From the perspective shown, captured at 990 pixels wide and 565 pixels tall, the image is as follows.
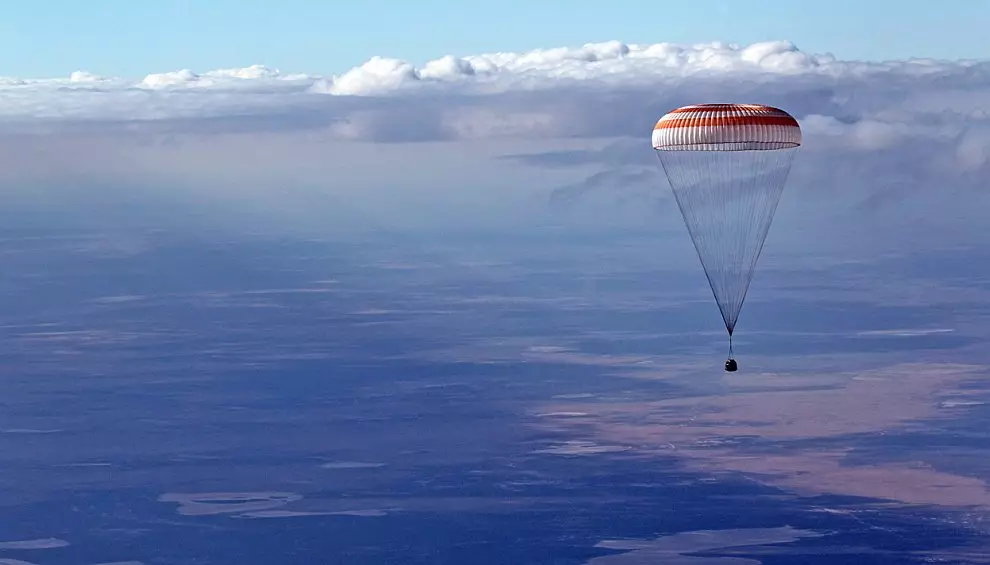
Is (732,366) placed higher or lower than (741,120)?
lower

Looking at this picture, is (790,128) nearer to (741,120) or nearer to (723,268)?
(741,120)

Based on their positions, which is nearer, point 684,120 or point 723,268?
point 723,268

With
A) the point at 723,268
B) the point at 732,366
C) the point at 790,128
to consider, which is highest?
the point at 790,128

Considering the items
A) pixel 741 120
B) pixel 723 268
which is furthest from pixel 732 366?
pixel 741 120

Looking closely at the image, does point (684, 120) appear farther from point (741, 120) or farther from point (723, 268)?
point (723, 268)

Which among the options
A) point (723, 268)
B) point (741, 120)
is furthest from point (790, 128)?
point (723, 268)

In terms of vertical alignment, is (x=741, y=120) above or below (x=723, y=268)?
above

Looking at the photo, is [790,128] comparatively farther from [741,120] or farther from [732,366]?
[732,366]
